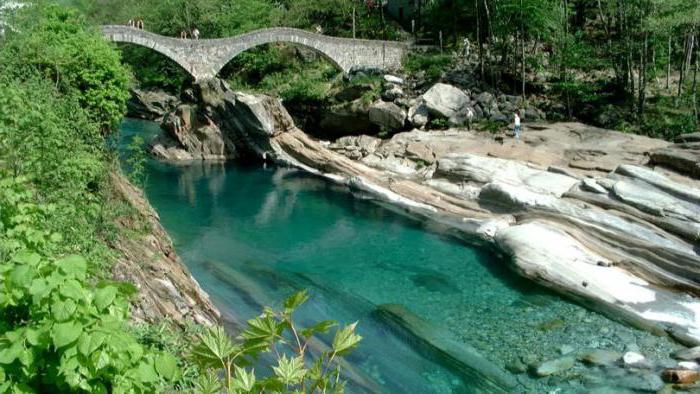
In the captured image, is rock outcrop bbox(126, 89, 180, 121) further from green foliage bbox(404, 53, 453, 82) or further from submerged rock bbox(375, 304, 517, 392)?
submerged rock bbox(375, 304, 517, 392)

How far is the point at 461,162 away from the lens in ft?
83.9

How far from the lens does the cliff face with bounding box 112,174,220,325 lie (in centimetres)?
1004

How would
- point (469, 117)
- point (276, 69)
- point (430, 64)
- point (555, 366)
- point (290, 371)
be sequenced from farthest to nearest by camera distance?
point (276, 69)
point (430, 64)
point (469, 117)
point (555, 366)
point (290, 371)

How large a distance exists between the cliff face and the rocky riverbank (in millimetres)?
7699

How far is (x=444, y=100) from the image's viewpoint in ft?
107

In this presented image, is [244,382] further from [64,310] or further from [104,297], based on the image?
[64,310]

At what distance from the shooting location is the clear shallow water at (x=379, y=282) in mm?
13546

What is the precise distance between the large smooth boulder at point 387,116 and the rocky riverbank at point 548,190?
1134 millimetres

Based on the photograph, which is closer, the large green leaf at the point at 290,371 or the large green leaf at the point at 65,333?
the large green leaf at the point at 65,333

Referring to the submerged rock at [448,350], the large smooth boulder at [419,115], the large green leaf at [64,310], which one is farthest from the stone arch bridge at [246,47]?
the large green leaf at [64,310]

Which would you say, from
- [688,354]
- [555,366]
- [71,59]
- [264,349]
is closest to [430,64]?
[71,59]

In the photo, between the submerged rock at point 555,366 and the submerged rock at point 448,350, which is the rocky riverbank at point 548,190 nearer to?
the submerged rock at point 555,366

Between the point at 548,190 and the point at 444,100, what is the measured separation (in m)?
12.1

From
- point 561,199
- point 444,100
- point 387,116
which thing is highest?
point 444,100
